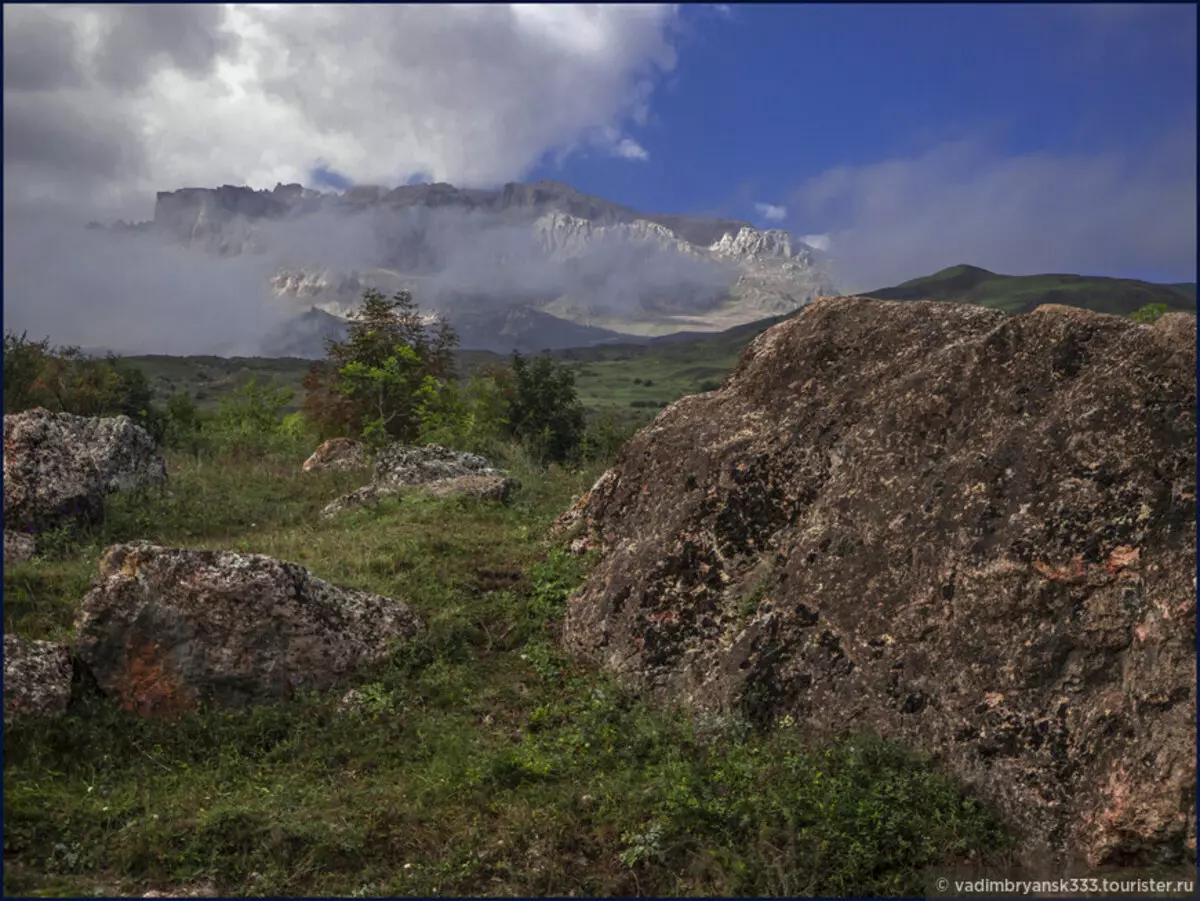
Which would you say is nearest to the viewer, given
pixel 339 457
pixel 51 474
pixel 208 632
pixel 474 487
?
pixel 208 632

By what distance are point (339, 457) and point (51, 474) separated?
8.04 meters

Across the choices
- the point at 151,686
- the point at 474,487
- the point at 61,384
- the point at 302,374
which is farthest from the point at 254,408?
the point at 302,374

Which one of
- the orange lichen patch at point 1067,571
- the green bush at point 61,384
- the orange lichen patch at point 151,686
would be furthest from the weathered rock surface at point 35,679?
the green bush at point 61,384

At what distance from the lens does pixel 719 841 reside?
6180mm

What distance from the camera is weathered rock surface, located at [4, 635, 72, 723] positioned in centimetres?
722

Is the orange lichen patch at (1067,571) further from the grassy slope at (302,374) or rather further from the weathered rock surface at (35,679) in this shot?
the grassy slope at (302,374)

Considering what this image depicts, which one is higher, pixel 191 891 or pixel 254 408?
pixel 254 408

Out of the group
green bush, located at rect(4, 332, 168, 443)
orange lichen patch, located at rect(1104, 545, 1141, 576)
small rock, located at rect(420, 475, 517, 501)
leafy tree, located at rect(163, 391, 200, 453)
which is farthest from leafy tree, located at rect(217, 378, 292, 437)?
orange lichen patch, located at rect(1104, 545, 1141, 576)

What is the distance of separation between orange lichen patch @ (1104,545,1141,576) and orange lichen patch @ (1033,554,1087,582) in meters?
0.17

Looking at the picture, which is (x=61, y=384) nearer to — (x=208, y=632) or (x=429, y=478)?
(x=429, y=478)

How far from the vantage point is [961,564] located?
297 inches

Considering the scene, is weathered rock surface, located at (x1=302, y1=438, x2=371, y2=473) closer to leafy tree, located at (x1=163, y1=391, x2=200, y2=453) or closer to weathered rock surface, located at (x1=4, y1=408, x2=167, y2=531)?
leafy tree, located at (x1=163, y1=391, x2=200, y2=453)

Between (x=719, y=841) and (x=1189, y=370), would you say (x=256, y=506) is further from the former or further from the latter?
(x=1189, y=370)

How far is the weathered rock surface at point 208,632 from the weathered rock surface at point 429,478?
579cm
